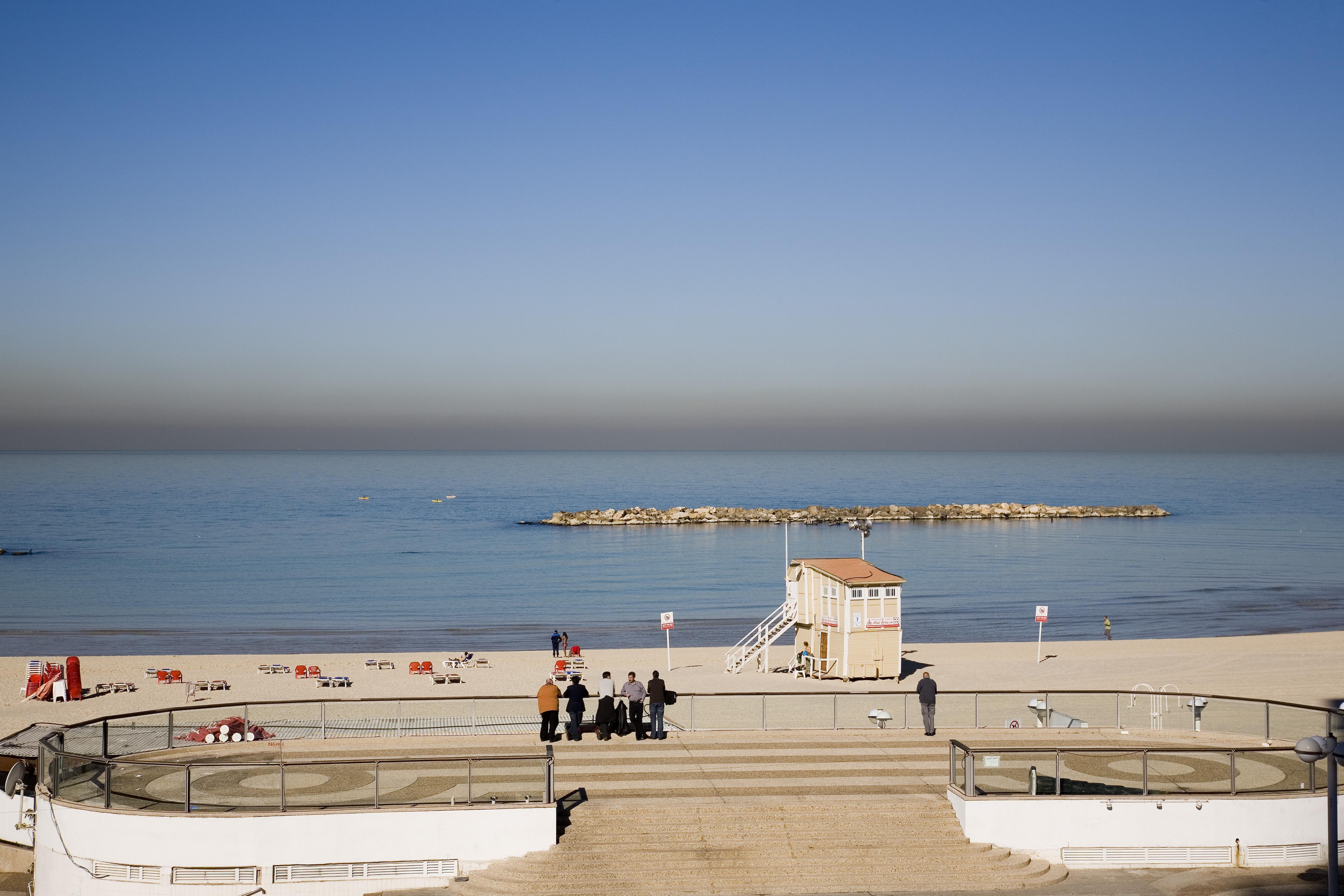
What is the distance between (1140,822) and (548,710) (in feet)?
29.8

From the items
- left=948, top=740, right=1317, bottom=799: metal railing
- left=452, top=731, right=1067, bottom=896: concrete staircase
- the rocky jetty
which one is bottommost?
left=452, top=731, right=1067, bottom=896: concrete staircase

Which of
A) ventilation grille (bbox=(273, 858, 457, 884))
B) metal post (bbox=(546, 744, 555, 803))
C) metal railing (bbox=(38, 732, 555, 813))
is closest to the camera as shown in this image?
ventilation grille (bbox=(273, 858, 457, 884))

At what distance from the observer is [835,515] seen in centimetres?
12212

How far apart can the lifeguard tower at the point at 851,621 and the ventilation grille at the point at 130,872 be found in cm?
1874

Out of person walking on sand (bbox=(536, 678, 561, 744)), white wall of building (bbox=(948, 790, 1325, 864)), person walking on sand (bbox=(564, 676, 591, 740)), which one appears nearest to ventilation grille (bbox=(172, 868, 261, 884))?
person walking on sand (bbox=(536, 678, 561, 744))

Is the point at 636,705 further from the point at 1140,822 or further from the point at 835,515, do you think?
the point at 835,515

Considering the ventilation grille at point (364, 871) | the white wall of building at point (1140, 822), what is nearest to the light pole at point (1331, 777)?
the white wall of building at point (1140, 822)

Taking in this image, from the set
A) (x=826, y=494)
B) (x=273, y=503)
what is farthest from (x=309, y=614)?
(x=826, y=494)

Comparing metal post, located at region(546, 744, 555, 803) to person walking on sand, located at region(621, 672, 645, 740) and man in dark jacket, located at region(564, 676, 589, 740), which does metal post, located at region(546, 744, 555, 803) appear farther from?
person walking on sand, located at region(621, 672, 645, 740)

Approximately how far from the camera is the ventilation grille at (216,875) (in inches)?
578

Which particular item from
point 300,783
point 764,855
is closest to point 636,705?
point 764,855

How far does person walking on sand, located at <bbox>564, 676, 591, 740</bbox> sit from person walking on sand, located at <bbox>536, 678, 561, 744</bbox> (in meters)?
0.31

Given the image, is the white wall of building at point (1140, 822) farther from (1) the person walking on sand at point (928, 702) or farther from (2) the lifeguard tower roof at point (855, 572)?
(2) the lifeguard tower roof at point (855, 572)

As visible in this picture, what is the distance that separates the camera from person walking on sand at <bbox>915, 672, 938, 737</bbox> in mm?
19141
